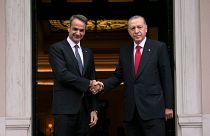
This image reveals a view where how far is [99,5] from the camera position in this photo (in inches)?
437

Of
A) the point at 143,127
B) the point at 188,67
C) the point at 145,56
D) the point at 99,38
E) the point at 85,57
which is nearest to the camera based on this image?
the point at 143,127

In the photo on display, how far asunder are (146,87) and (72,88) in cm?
80

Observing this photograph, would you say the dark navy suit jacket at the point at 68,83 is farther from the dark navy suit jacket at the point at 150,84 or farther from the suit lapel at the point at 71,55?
the dark navy suit jacket at the point at 150,84

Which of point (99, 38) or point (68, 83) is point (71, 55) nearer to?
point (68, 83)

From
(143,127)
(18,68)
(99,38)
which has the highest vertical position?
(99,38)

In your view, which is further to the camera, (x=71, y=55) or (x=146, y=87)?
(x=71, y=55)

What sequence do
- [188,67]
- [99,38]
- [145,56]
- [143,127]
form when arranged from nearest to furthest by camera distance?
1. [143,127]
2. [145,56]
3. [188,67]
4. [99,38]

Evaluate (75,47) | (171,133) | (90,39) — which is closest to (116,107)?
(90,39)

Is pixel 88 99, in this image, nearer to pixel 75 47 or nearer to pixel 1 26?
pixel 75 47

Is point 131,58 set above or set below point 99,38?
below

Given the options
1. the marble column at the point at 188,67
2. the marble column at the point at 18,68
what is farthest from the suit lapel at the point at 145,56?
the marble column at the point at 18,68

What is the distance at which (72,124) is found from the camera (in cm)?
723

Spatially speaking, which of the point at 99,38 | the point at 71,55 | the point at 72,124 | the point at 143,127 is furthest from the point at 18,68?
the point at 99,38

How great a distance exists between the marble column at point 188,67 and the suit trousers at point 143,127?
3.11ft
